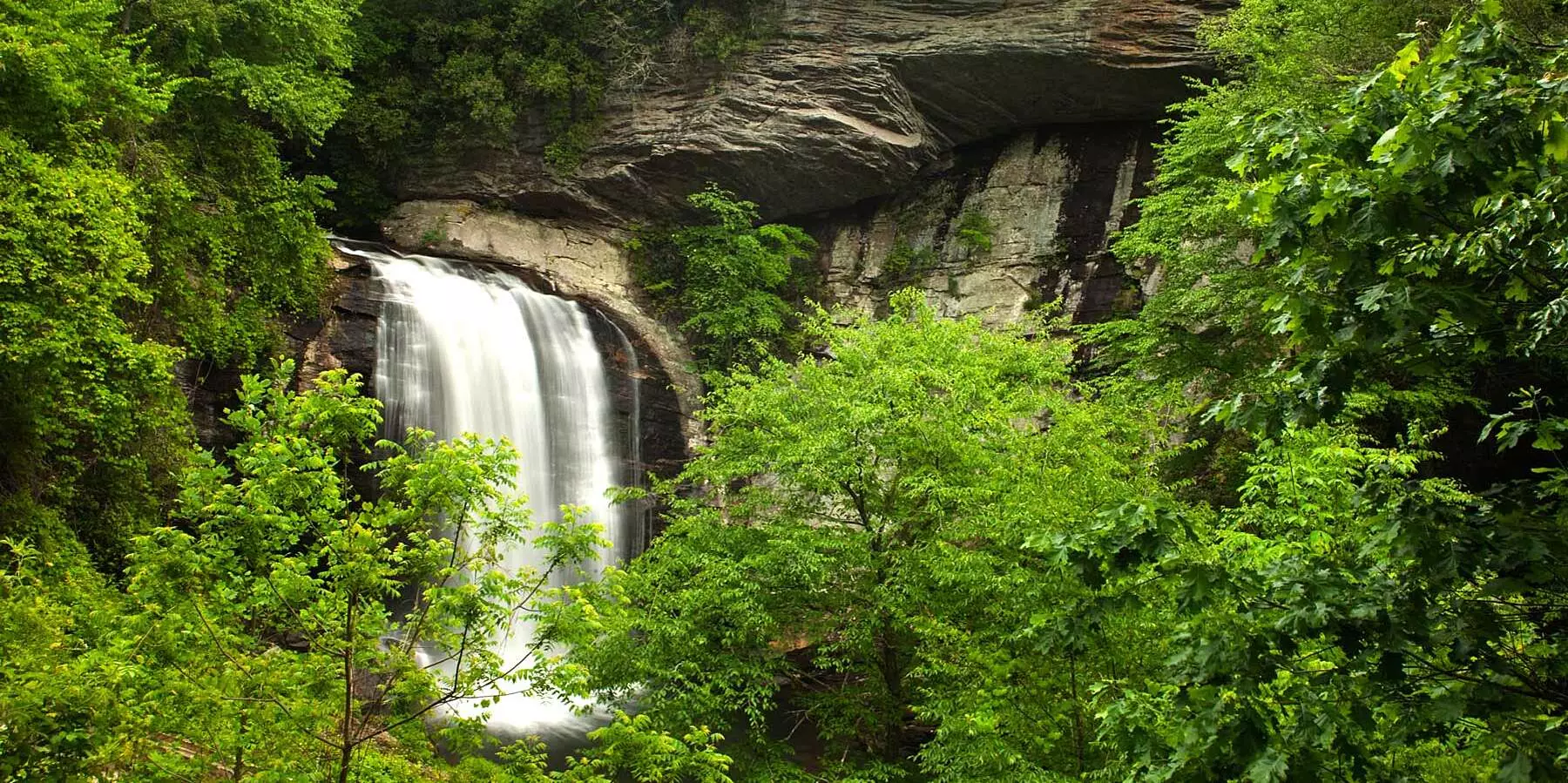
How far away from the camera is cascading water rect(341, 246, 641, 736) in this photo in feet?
64.8

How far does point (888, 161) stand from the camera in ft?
88.6

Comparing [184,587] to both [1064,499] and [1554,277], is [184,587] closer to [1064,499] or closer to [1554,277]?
[1554,277]

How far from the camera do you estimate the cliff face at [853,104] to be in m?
25.1

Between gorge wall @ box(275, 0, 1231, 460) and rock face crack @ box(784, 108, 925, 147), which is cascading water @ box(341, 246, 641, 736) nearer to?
gorge wall @ box(275, 0, 1231, 460)

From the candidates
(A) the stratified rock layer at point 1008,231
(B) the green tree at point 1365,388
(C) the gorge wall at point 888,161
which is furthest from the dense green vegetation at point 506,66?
(B) the green tree at point 1365,388

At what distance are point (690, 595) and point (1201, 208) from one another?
9.77 meters

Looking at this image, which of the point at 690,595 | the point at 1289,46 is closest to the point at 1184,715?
the point at 690,595

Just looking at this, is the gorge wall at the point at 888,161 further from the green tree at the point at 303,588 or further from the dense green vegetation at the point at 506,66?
the green tree at the point at 303,588

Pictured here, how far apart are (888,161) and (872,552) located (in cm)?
1622

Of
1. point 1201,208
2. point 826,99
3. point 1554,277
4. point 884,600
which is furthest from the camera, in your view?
point 826,99

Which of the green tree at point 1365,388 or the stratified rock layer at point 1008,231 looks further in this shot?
the stratified rock layer at point 1008,231

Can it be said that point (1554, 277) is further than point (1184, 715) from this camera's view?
Yes

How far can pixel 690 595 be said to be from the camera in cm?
1248

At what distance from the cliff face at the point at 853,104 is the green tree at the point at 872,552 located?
1263 cm
